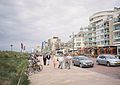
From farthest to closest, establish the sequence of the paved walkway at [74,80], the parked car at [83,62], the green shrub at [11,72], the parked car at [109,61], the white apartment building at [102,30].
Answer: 1. the white apartment building at [102,30]
2. the parked car at [83,62]
3. the parked car at [109,61]
4. the paved walkway at [74,80]
5. the green shrub at [11,72]

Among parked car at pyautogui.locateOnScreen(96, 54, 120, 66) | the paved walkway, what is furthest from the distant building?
the paved walkway

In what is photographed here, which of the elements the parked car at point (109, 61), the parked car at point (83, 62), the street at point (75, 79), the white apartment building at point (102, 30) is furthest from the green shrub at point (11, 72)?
the white apartment building at point (102, 30)

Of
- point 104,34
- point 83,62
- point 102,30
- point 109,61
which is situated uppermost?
point 102,30

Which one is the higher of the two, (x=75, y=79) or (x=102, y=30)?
(x=102, y=30)

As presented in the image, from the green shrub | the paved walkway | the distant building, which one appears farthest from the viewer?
the distant building

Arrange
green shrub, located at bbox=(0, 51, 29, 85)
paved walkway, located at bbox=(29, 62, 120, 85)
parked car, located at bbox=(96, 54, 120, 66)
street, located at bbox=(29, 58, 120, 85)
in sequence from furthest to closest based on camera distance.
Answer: parked car, located at bbox=(96, 54, 120, 66)
street, located at bbox=(29, 58, 120, 85)
paved walkway, located at bbox=(29, 62, 120, 85)
green shrub, located at bbox=(0, 51, 29, 85)

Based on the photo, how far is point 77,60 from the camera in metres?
32.6

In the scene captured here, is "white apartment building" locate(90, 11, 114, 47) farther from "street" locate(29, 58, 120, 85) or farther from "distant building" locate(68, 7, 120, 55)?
"street" locate(29, 58, 120, 85)

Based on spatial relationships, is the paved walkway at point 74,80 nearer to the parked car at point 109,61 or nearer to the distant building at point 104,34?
the parked car at point 109,61

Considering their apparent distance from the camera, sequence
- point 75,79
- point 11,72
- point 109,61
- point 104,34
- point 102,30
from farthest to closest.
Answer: point 102,30, point 104,34, point 109,61, point 11,72, point 75,79

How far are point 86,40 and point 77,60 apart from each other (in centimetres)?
7565

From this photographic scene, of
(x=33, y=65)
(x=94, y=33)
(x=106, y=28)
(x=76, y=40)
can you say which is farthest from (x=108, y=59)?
(x=76, y=40)

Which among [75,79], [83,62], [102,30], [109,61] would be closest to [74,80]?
[75,79]

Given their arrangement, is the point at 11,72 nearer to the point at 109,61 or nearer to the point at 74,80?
the point at 74,80
